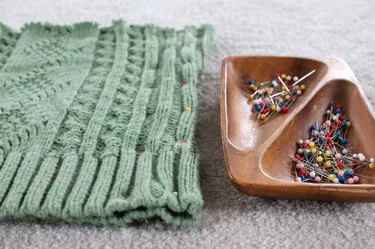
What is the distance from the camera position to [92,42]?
2.69ft

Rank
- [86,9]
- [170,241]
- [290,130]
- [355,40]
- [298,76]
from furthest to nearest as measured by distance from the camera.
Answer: [86,9] → [355,40] → [298,76] → [290,130] → [170,241]

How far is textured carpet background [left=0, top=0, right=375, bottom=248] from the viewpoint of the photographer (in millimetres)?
539

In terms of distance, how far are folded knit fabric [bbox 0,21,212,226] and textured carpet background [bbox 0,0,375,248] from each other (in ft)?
0.08

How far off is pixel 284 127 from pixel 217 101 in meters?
0.16

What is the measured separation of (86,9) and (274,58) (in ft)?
1.58

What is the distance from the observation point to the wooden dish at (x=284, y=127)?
525mm

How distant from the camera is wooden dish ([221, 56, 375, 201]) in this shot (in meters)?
0.53

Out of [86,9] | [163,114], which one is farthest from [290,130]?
[86,9]

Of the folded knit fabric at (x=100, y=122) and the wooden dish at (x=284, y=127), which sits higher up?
the wooden dish at (x=284, y=127)

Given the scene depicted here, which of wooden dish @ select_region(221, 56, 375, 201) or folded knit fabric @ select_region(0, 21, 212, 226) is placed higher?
wooden dish @ select_region(221, 56, 375, 201)

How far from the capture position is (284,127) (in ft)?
2.06

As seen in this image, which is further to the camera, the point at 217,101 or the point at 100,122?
the point at 217,101

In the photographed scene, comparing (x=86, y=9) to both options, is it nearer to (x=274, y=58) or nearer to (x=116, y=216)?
(x=274, y=58)

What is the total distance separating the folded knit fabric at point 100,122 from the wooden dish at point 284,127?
0.18 ft
